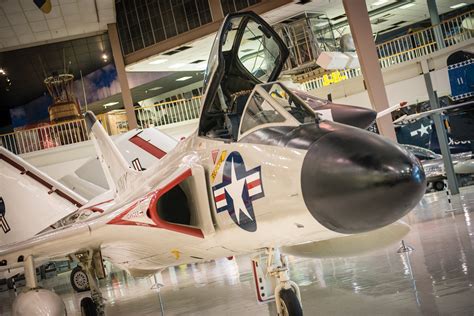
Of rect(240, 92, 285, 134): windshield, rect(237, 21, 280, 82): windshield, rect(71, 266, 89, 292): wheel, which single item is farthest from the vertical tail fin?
rect(71, 266, 89, 292): wheel

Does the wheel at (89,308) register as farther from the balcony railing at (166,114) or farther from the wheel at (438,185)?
the balcony railing at (166,114)

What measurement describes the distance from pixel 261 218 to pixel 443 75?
1825 centimetres

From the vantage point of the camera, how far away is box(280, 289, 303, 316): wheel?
17.1 feet

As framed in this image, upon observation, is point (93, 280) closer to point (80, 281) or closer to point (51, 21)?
point (80, 281)

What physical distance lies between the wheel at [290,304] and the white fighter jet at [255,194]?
0.01 m

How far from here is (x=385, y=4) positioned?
80.5 feet

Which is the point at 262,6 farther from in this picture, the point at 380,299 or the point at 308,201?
the point at 308,201

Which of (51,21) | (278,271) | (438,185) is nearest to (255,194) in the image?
(278,271)

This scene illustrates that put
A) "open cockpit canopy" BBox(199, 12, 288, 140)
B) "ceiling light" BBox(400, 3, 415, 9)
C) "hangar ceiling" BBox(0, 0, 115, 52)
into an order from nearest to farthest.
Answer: "open cockpit canopy" BBox(199, 12, 288, 140) → "hangar ceiling" BBox(0, 0, 115, 52) → "ceiling light" BBox(400, 3, 415, 9)

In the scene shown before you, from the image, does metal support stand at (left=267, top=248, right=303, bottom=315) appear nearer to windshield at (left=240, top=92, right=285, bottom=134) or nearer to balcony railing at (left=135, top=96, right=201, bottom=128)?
windshield at (left=240, top=92, right=285, bottom=134)

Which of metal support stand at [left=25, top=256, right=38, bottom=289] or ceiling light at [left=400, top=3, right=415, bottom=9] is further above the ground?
ceiling light at [left=400, top=3, right=415, bottom=9]

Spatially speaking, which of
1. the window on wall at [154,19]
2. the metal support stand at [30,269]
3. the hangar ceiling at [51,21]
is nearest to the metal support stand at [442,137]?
the window on wall at [154,19]

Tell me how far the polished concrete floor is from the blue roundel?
1691mm

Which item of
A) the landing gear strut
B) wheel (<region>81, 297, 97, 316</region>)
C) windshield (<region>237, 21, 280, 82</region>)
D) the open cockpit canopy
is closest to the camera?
the open cockpit canopy
